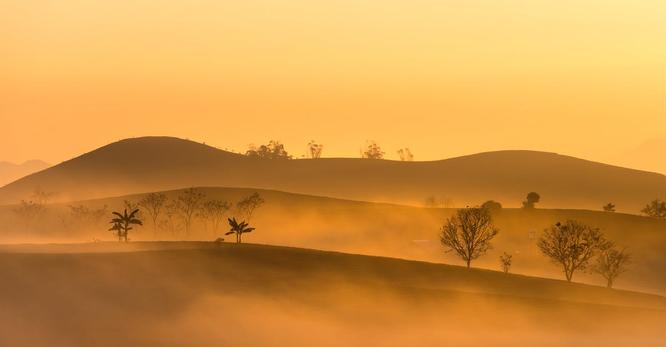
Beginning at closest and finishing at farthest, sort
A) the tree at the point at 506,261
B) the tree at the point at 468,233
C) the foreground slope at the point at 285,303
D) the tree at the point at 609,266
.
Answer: the foreground slope at the point at 285,303 → the tree at the point at 609,266 → the tree at the point at 468,233 → the tree at the point at 506,261

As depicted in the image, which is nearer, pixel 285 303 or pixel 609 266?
pixel 285 303

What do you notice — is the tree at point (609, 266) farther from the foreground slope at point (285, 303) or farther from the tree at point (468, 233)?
the foreground slope at point (285, 303)

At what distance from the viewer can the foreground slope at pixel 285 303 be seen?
80562 mm

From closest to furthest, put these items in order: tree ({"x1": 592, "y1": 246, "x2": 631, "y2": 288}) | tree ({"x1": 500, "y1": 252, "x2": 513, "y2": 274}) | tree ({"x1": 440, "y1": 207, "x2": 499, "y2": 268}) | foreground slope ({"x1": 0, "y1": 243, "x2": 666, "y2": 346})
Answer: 1. foreground slope ({"x1": 0, "y1": 243, "x2": 666, "y2": 346})
2. tree ({"x1": 592, "y1": 246, "x2": 631, "y2": 288})
3. tree ({"x1": 440, "y1": 207, "x2": 499, "y2": 268})
4. tree ({"x1": 500, "y1": 252, "x2": 513, "y2": 274})

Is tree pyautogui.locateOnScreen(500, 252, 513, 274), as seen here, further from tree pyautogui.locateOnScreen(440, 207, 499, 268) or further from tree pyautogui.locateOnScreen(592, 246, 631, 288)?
tree pyautogui.locateOnScreen(592, 246, 631, 288)

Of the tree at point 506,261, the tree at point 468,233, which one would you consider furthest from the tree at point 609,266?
the tree at point 468,233

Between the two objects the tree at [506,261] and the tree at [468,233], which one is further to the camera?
the tree at [506,261]

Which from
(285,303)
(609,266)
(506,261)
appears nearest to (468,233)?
(506,261)

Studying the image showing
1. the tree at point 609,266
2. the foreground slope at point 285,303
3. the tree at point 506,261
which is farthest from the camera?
the tree at point 506,261

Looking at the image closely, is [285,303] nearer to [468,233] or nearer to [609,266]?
[609,266]

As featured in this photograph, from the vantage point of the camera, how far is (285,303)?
307ft

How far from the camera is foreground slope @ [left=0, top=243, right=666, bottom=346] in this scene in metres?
80.6

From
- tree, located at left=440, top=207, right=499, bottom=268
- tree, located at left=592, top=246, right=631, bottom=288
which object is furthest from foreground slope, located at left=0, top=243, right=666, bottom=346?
tree, located at left=592, top=246, right=631, bottom=288

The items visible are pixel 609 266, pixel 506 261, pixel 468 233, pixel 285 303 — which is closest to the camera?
pixel 285 303
